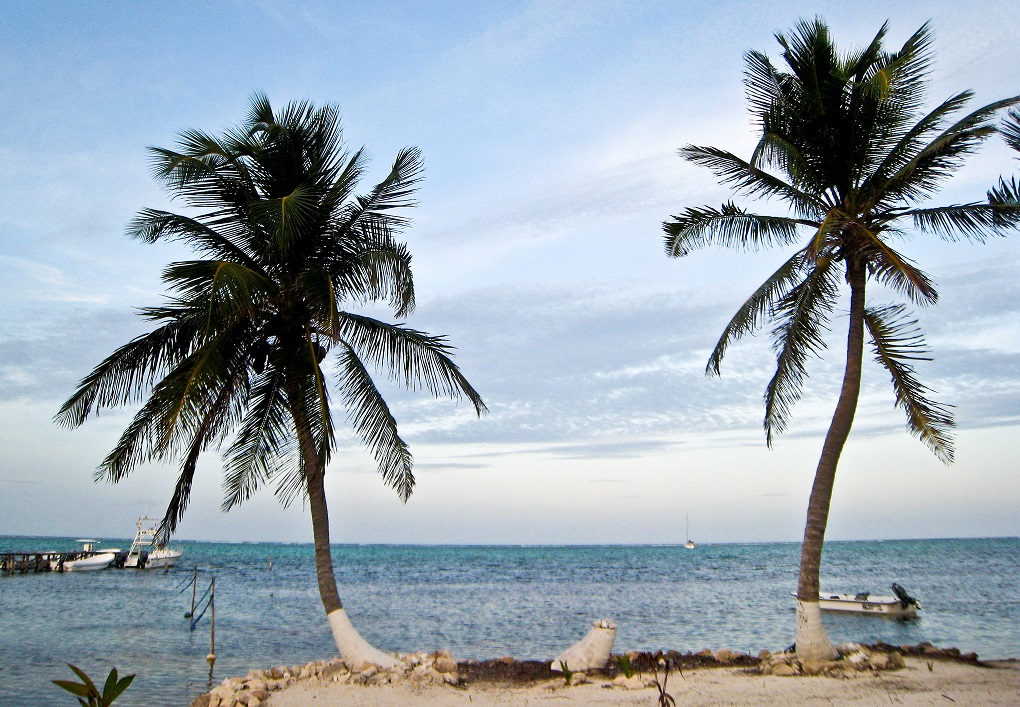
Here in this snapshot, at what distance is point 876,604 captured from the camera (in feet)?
86.6

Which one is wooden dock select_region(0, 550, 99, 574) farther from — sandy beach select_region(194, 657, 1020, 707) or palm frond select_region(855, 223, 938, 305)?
palm frond select_region(855, 223, 938, 305)

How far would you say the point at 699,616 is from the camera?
27.7 metres

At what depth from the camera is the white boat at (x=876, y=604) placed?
26.3m

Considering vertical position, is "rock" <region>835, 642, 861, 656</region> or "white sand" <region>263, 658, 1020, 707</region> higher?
"rock" <region>835, 642, 861, 656</region>

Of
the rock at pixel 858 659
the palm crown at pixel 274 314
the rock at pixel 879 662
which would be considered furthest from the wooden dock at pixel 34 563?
the rock at pixel 879 662

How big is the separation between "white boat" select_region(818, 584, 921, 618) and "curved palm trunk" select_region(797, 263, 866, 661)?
16.8 meters

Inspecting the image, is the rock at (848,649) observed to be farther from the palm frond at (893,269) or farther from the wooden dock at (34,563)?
the wooden dock at (34,563)

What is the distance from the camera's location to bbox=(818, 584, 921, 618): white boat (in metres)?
26.3

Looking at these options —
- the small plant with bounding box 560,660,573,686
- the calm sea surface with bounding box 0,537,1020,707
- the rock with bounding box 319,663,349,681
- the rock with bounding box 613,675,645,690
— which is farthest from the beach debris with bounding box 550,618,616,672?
the calm sea surface with bounding box 0,537,1020,707

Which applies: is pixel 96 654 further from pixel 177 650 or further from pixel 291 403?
pixel 291 403

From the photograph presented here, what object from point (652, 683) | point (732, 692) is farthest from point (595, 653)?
point (732, 692)

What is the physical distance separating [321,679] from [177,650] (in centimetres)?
1192

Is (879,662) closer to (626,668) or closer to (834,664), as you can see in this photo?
(834,664)

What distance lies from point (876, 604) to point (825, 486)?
18189mm
